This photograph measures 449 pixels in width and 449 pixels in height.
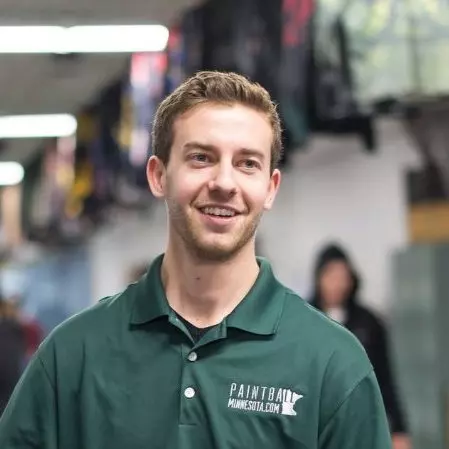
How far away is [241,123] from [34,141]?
13527 millimetres

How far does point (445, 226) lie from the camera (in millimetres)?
7043

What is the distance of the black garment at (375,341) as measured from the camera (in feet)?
16.9

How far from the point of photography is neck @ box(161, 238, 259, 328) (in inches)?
85.4

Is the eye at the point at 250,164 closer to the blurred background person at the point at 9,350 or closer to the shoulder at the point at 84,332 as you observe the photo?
the shoulder at the point at 84,332

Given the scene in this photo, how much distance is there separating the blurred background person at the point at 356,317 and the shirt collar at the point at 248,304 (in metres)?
2.80

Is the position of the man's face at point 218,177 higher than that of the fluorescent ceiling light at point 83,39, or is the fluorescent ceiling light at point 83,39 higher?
the fluorescent ceiling light at point 83,39

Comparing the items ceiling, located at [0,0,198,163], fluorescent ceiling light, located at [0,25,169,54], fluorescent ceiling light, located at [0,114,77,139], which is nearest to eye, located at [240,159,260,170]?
ceiling, located at [0,0,198,163]

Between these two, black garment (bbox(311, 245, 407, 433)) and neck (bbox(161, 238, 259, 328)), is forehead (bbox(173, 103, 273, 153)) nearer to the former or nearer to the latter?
neck (bbox(161, 238, 259, 328))

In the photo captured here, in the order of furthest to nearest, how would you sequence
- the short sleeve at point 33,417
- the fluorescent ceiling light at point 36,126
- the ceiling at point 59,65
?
the fluorescent ceiling light at point 36,126
the ceiling at point 59,65
the short sleeve at point 33,417

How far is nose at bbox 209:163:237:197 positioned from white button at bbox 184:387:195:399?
0.32m

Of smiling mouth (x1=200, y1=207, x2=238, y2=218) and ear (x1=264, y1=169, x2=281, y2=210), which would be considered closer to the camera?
smiling mouth (x1=200, y1=207, x2=238, y2=218)

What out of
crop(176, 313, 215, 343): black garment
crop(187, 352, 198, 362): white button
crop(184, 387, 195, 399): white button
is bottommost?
crop(184, 387, 195, 399): white button

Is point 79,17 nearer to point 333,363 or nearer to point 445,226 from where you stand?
point 445,226

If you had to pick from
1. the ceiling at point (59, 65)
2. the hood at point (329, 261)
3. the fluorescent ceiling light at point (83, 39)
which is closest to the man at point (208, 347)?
the hood at point (329, 261)
